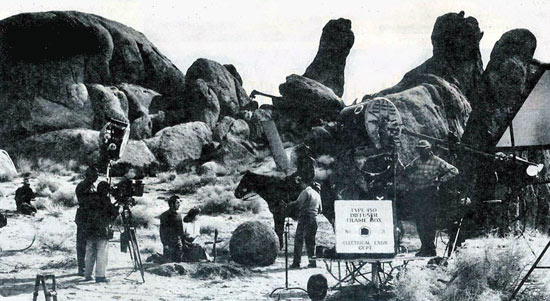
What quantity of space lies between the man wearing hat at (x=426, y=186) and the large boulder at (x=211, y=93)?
870 inches

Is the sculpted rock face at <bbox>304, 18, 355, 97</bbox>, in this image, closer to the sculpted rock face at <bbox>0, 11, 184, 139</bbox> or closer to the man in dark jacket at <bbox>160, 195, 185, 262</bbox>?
the sculpted rock face at <bbox>0, 11, 184, 139</bbox>

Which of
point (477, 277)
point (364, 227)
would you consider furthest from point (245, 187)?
point (477, 277)

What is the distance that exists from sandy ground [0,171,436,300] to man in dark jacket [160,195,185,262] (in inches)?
20.0

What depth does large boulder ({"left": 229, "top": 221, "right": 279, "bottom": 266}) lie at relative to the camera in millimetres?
12891

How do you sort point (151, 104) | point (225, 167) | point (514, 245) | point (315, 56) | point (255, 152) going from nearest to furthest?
point (514, 245), point (225, 167), point (255, 152), point (151, 104), point (315, 56)

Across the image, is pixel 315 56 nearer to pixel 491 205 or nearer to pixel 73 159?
pixel 73 159

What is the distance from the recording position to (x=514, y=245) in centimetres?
858

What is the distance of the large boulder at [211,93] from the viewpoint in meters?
35.6

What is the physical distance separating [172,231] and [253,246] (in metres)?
1.60

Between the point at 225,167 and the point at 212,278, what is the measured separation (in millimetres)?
18061

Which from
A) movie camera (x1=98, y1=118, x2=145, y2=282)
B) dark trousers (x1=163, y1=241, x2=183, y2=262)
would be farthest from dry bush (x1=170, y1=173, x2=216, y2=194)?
movie camera (x1=98, y1=118, x2=145, y2=282)

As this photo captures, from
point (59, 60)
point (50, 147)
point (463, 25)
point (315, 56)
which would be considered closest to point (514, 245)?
point (50, 147)

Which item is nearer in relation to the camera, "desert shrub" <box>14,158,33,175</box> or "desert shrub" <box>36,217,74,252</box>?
"desert shrub" <box>36,217,74,252</box>

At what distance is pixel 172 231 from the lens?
40.0 feet
